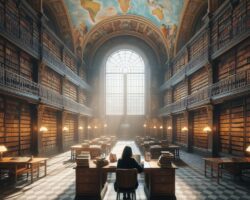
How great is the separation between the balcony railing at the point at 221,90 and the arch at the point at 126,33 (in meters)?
10.2

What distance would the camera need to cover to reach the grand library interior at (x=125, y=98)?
7055 mm

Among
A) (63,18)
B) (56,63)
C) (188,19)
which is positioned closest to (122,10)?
(63,18)

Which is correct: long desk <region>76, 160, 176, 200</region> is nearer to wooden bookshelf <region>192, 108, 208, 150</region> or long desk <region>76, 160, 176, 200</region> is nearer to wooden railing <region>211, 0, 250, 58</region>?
wooden railing <region>211, 0, 250, 58</region>

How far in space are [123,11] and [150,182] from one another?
2076 centimetres

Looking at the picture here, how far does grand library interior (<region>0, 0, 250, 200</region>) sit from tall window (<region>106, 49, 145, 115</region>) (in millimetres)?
130

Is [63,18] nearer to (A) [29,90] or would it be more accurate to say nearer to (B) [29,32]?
(B) [29,32]

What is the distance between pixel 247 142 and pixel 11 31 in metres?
11.2

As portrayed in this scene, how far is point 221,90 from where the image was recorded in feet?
40.3

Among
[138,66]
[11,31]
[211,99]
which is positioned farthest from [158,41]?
[11,31]

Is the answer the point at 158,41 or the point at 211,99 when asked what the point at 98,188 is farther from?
the point at 158,41

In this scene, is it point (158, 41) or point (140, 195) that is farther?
point (158, 41)

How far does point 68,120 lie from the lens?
21.2m

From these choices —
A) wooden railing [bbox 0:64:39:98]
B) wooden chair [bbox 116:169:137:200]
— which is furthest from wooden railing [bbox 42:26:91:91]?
wooden chair [bbox 116:169:137:200]

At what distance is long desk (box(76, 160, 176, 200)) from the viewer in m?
6.24
